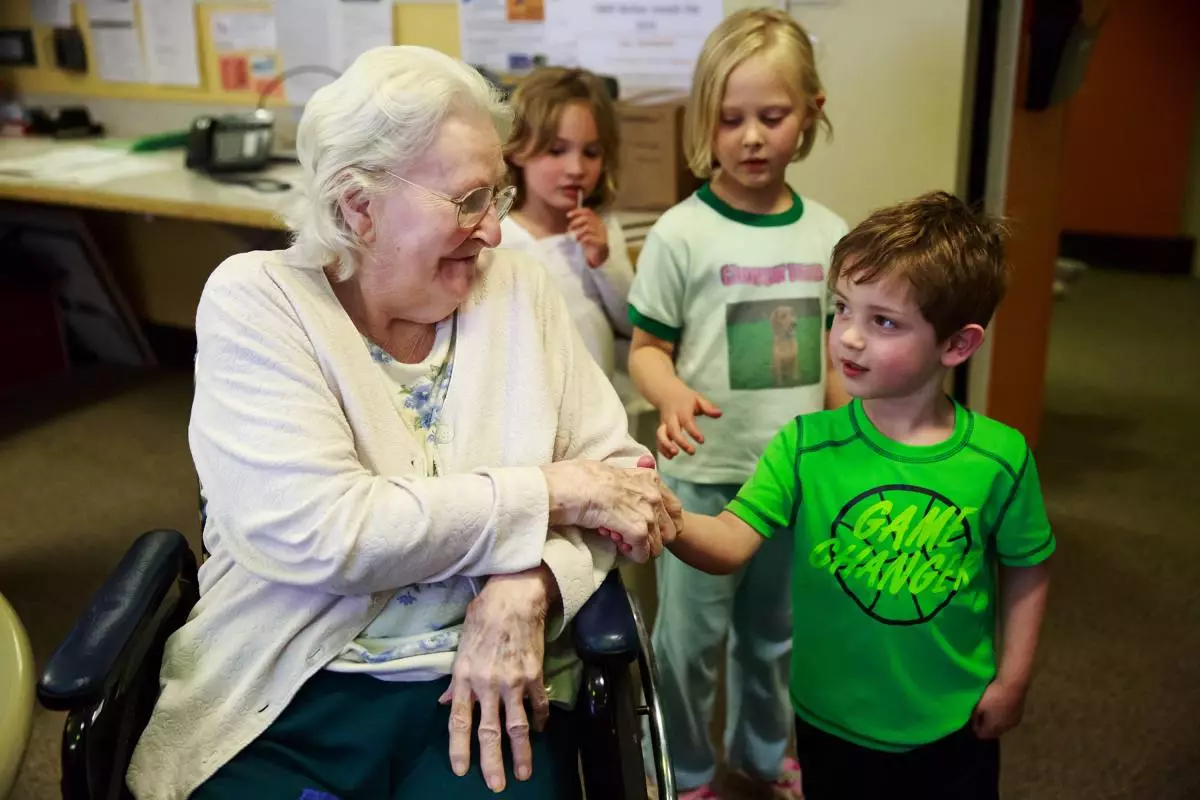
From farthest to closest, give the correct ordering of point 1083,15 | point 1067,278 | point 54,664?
point 1067,278, point 1083,15, point 54,664

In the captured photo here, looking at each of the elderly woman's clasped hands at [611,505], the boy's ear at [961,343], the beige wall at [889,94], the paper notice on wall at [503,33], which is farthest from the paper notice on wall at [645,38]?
the elderly woman's clasped hands at [611,505]

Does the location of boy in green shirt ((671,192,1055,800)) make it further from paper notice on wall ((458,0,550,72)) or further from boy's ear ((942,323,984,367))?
paper notice on wall ((458,0,550,72))

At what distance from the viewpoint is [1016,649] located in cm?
127

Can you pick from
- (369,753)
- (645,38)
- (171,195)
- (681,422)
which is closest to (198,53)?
(171,195)

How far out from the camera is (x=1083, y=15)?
2.60 m

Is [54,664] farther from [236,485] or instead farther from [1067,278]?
[1067,278]

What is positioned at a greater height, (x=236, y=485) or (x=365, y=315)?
(x=365, y=315)

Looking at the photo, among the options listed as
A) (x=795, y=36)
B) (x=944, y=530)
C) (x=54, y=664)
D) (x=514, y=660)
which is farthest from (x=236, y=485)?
(x=795, y=36)

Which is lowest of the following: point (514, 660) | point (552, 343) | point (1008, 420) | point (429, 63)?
point (1008, 420)

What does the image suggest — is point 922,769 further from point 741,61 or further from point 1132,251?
point 1132,251

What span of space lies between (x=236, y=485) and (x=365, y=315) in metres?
0.27

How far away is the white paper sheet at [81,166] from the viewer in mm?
3105

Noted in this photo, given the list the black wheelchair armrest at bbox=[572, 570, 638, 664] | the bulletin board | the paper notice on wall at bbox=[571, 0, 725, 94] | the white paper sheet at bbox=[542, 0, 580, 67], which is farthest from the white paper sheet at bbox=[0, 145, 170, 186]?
the black wheelchair armrest at bbox=[572, 570, 638, 664]

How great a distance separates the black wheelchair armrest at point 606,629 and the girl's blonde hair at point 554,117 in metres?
0.93
